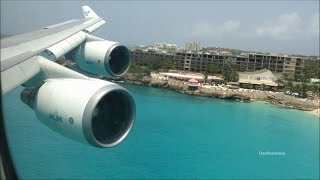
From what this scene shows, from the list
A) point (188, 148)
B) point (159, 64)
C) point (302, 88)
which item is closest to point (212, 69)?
point (159, 64)

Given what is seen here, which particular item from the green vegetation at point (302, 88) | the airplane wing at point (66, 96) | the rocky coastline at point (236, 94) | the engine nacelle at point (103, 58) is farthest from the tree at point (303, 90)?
the airplane wing at point (66, 96)

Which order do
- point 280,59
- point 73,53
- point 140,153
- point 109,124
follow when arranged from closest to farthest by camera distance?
1. point 109,124
2. point 73,53
3. point 140,153
4. point 280,59

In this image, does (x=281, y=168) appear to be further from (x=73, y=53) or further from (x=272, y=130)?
(x=73, y=53)

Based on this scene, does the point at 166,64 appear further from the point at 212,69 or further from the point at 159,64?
the point at 212,69

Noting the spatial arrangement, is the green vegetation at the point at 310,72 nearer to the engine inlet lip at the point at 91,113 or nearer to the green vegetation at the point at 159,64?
the green vegetation at the point at 159,64

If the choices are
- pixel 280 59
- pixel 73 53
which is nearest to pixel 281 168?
pixel 73 53

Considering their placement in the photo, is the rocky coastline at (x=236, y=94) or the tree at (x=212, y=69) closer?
the rocky coastline at (x=236, y=94)
